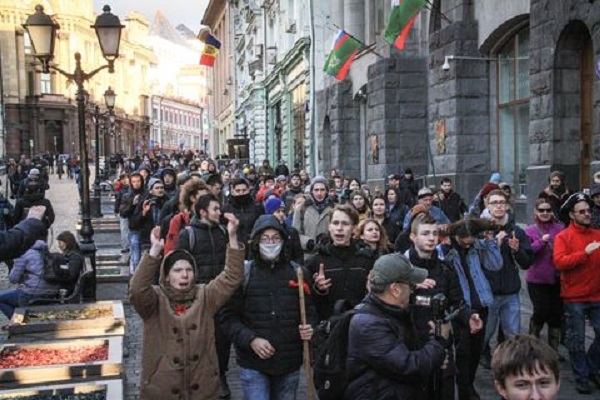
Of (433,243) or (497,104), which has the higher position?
(497,104)

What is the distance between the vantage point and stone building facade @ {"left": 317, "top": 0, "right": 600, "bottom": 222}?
12789mm

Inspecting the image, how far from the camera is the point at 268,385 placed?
17.8 ft

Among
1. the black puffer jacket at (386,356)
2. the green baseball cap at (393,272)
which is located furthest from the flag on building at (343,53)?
the black puffer jacket at (386,356)

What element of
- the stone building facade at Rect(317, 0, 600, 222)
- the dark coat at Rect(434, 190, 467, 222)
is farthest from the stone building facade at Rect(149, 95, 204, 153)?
the dark coat at Rect(434, 190, 467, 222)

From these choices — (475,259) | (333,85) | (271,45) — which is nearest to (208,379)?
(475,259)

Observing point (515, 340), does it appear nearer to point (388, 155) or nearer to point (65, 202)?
point (388, 155)

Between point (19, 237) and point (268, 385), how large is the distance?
1856 mm

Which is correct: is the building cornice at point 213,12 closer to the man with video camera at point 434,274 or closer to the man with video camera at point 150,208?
the man with video camera at point 150,208

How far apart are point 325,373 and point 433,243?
2039 mm

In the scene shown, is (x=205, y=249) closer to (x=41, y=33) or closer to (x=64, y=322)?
(x=64, y=322)

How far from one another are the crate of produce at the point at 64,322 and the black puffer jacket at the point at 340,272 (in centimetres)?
229

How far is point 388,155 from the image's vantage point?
20.8m

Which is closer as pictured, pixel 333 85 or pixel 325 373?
pixel 325 373

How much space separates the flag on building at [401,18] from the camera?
16062 mm
